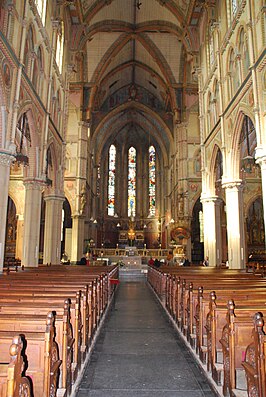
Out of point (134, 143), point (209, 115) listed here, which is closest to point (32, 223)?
point (209, 115)

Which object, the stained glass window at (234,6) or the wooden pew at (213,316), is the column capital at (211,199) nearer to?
the stained glass window at (234,6)

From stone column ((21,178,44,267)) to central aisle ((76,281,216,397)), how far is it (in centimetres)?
790

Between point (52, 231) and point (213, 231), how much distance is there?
9979mm

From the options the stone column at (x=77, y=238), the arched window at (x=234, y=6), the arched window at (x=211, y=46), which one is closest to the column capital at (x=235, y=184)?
the arched window at (x=234, y=6)

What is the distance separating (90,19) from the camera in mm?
24812

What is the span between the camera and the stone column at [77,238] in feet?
94.2

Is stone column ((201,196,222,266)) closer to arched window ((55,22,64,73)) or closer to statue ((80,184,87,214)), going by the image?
statue ((80,184,87,214))

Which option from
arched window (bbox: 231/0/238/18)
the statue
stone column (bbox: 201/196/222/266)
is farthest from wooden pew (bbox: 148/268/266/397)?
the statue

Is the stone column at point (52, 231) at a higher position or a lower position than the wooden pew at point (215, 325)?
higher

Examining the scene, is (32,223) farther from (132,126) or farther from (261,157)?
(132,126)

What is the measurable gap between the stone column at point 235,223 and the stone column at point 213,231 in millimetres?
3563

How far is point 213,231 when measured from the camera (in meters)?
20.2

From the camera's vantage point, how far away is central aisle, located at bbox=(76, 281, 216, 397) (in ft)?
15.0

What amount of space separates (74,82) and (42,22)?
48.2 feet
